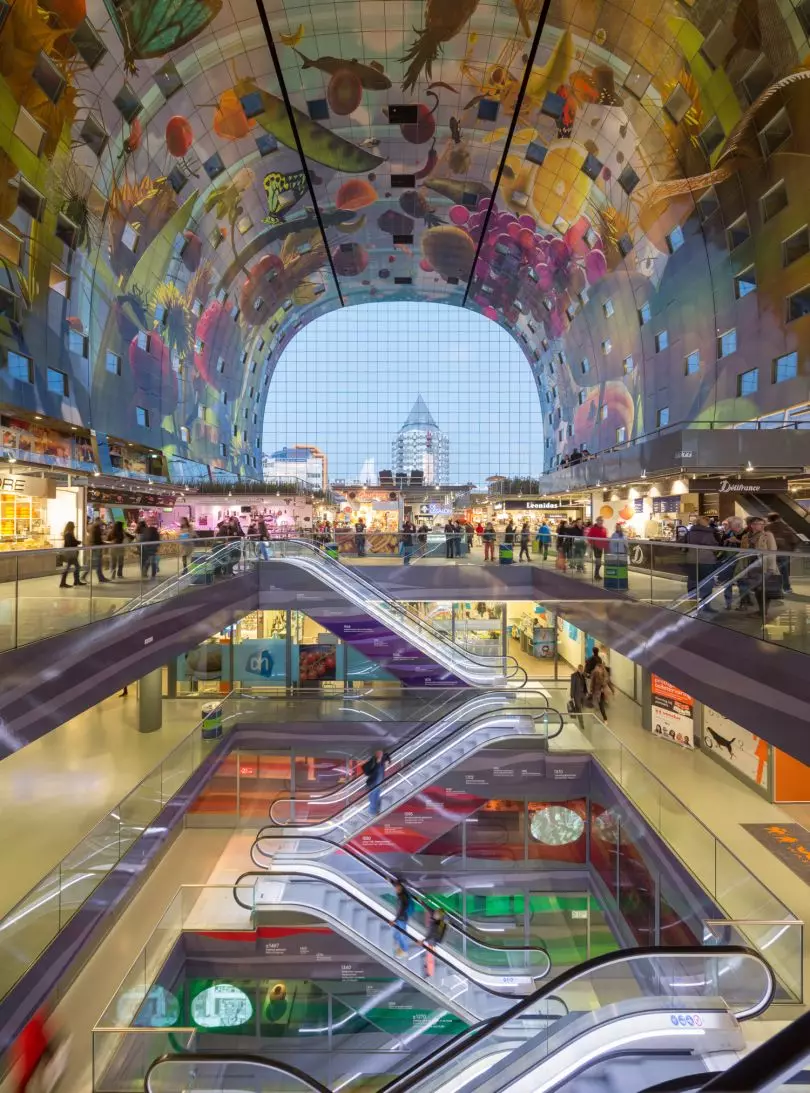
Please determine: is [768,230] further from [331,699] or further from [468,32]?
[331,699]

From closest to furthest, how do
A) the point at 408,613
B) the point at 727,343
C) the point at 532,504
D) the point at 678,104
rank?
the point at 408,613, the point at 678,104, the point at 727,343, the point at 532,504

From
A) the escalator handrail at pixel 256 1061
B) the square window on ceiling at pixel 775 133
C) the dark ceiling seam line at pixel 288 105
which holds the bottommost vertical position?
the escalator handrail at pixel 256 1061

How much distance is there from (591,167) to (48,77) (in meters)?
16.1

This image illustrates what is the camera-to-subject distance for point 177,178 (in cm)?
1975

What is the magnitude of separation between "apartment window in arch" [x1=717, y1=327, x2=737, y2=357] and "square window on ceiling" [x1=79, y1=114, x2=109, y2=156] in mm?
18807

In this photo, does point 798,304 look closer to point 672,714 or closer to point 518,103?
point 518,103

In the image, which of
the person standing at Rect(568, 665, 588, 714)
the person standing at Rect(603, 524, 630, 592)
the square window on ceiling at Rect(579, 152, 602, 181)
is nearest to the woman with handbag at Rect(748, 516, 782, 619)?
the person standing at Rect(603, 524, 630, 592)

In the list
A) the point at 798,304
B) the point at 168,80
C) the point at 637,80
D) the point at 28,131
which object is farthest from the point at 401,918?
the point at 168,80

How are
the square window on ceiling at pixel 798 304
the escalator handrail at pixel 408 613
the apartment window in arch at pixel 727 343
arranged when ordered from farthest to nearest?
the apartment window in arch at pixel 727 343 → the square window on ceiling at pixel 798 304 → the escalator handrail at pixel 408 613

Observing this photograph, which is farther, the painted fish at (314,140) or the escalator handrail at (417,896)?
the painted fish at (314,140)

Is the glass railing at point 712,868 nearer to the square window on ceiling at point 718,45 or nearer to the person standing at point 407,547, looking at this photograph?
the person standing at point 407,547

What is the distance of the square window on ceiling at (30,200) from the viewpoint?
47.1 ft

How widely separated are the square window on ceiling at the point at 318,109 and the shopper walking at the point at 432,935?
22.7 m

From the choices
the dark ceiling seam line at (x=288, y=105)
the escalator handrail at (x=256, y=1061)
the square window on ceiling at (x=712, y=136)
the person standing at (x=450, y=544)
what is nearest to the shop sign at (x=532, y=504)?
the person standing at (x=450, y=544)
